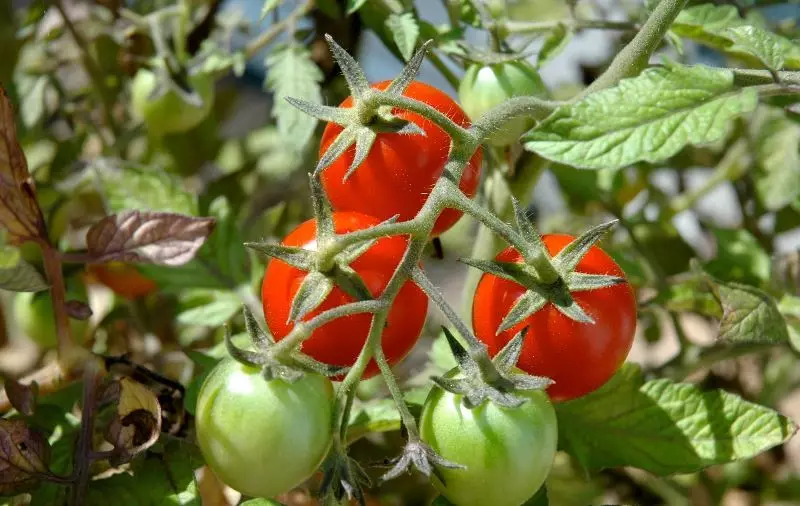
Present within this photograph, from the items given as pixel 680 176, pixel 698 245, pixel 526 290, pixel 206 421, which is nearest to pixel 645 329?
pixel 680 176

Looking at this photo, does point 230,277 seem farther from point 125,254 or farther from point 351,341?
point 351,341

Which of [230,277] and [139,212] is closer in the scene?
[139,212]

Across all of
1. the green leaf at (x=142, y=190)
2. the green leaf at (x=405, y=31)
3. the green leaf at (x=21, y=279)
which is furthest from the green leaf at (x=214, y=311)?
the green leaf at (x=405, y=31)

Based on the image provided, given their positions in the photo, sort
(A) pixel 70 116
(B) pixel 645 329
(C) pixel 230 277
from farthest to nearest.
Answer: (B) pixel 645 329 → (A) pixel 70 116 → (C) pixel 230 277

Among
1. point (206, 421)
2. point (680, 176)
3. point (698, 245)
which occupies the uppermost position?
point (206, 421)

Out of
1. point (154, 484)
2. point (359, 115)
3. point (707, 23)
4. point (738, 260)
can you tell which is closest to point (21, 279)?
point (154, 484)

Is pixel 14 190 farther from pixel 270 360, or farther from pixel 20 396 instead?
pixel 270 360

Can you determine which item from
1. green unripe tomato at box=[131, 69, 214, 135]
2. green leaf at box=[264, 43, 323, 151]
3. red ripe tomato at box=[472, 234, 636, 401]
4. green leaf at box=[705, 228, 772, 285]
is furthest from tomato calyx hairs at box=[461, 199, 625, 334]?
green unripe tomato at box=[131, 69, 214, 135]
